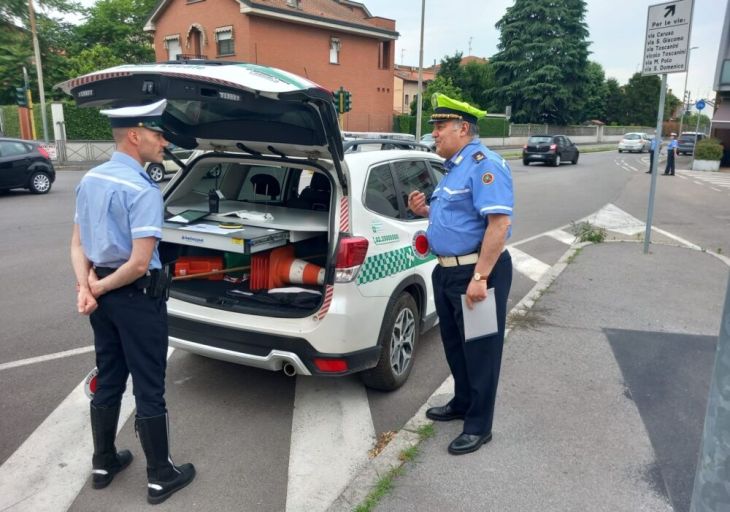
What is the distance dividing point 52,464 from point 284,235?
6.47ft

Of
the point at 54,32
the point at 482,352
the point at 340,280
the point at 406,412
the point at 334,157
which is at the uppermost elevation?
the point at 54,32

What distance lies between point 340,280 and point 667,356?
298 cm

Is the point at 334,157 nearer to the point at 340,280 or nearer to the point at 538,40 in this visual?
the point at 340,280

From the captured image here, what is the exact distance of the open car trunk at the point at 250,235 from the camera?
155 inches

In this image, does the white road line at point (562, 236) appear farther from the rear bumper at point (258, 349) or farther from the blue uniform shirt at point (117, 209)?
the blue uniform shirt at point (117, 209)

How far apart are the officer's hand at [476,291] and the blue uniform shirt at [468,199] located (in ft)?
0.65

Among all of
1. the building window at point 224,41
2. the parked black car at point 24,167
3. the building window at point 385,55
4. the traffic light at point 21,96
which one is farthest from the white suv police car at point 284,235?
the building window at point 385,55

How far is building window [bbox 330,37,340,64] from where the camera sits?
124 ft

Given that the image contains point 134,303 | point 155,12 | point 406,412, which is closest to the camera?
point 134,303

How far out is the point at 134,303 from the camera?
9.45 ft

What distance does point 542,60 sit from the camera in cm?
5491

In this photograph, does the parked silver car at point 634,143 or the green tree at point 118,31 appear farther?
the parked silver car at point 634,143

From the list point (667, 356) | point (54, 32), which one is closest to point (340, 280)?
point (667, 356)

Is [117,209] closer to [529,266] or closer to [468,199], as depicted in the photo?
[468,199]
